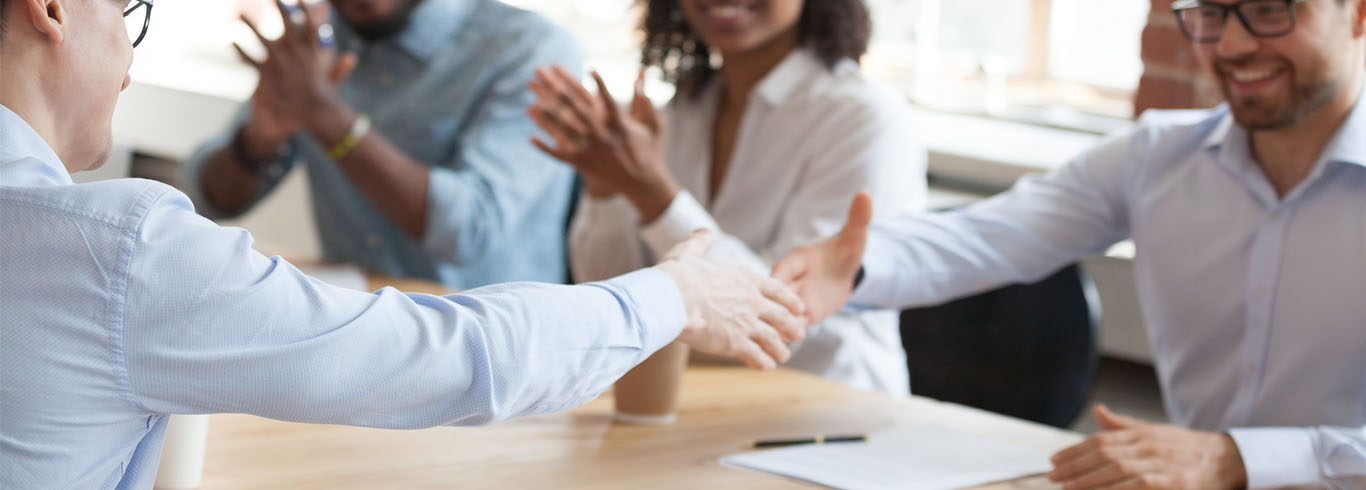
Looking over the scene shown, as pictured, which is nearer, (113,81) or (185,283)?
(185,283)

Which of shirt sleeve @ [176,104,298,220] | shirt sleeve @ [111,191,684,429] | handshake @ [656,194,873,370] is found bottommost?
shirt sleeve @ [176,104,298,220]

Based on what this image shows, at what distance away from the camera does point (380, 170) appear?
2.58 meters

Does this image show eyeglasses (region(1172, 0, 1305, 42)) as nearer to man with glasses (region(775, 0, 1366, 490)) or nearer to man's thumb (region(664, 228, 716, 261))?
man with glasses (region(775, 0, 1366, 490))

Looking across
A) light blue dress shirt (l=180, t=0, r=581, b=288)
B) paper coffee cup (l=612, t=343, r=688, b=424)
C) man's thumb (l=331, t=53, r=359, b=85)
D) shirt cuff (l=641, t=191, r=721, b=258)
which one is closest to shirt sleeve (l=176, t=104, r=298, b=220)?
light blue dress shirt (l=180, t=0, r=581, b=288)

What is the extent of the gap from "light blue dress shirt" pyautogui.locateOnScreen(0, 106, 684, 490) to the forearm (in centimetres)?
162

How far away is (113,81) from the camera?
96cm

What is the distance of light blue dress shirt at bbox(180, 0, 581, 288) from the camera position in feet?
8.89

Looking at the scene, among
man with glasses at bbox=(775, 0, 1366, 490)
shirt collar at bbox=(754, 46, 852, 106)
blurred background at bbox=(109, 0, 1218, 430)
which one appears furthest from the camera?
blurred background at bbox=(109, 0, 1218, 430)

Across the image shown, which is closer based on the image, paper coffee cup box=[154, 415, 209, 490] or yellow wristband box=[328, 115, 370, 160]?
paper coffee cup box=[154, 415, 209, 490]

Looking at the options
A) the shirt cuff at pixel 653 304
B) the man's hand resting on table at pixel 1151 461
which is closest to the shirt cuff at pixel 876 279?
the man's hand resting on table at pixel 1151 461

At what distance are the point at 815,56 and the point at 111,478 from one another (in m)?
1.65

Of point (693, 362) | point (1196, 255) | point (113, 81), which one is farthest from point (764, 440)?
point (113, 81)

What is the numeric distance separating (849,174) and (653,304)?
110 cm

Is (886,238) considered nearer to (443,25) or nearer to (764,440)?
(764,440)
